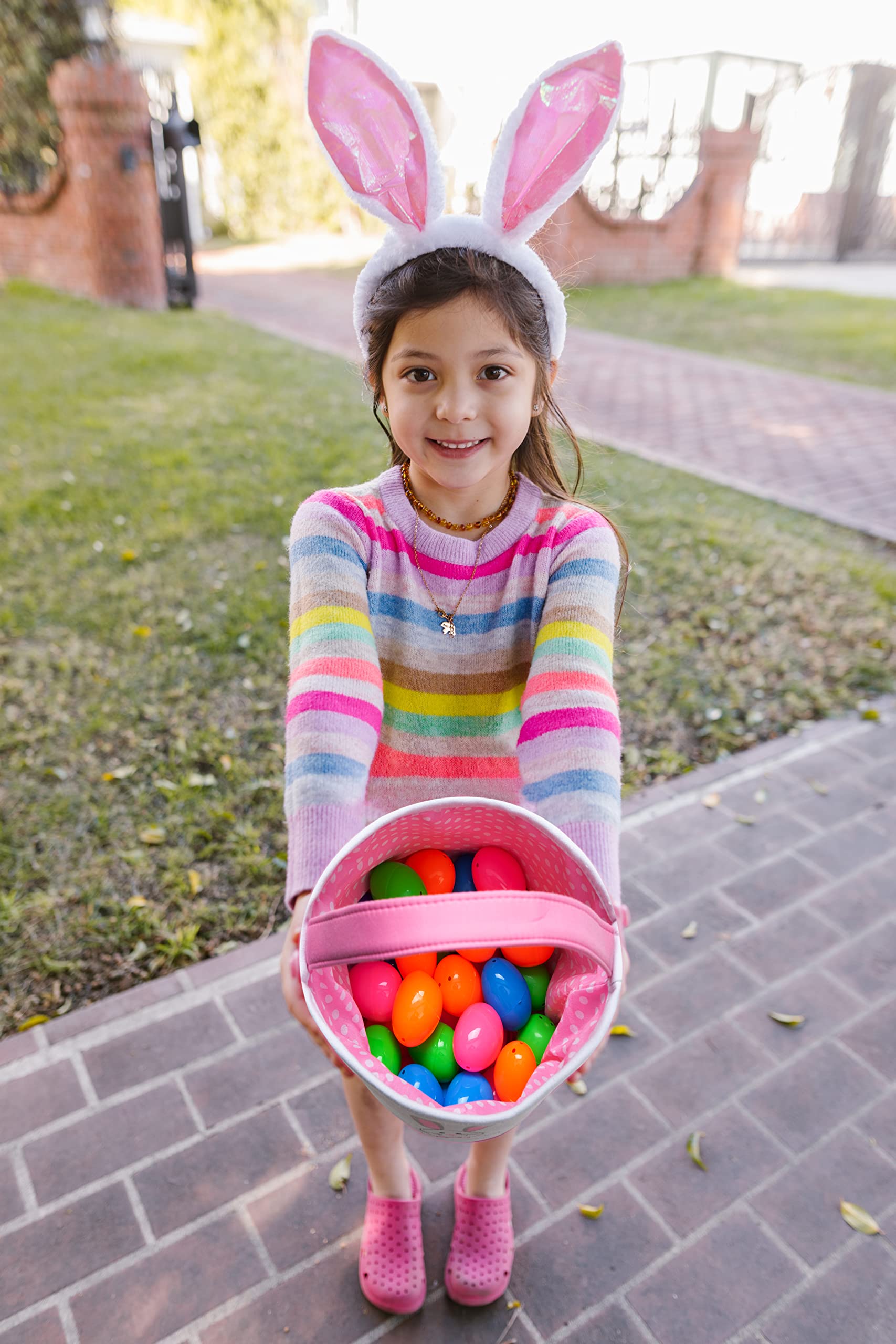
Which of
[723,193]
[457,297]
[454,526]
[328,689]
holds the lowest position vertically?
[328,689]

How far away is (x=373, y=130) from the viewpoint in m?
1.35

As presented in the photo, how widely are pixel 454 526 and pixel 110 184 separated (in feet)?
34.9

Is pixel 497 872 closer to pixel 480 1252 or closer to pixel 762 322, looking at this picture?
pixel 480 1252

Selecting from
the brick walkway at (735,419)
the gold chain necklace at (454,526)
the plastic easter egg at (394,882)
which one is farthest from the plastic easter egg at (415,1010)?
the brick walkway at (735,419)

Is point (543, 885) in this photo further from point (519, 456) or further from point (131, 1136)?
point (131, 1136)

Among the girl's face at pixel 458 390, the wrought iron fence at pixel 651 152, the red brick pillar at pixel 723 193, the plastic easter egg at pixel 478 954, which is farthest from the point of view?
the wrought iron fence at pixel 651 152

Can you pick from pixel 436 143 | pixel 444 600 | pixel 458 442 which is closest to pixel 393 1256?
pixel 444 600

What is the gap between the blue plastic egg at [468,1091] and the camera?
119 centimetres

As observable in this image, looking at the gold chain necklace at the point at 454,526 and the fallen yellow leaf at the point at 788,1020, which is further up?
the gold chain necklace at the point at 454,526

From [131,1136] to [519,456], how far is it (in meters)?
1.63

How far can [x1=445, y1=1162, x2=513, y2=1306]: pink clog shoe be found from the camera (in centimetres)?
172

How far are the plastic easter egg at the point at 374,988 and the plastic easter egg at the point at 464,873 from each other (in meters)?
0.18

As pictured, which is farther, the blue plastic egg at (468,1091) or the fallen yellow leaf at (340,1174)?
the fallen yellow leaf at (340,1174)

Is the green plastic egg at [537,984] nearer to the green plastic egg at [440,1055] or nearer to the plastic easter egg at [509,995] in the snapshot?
the plastic easter egg at [509,995]
